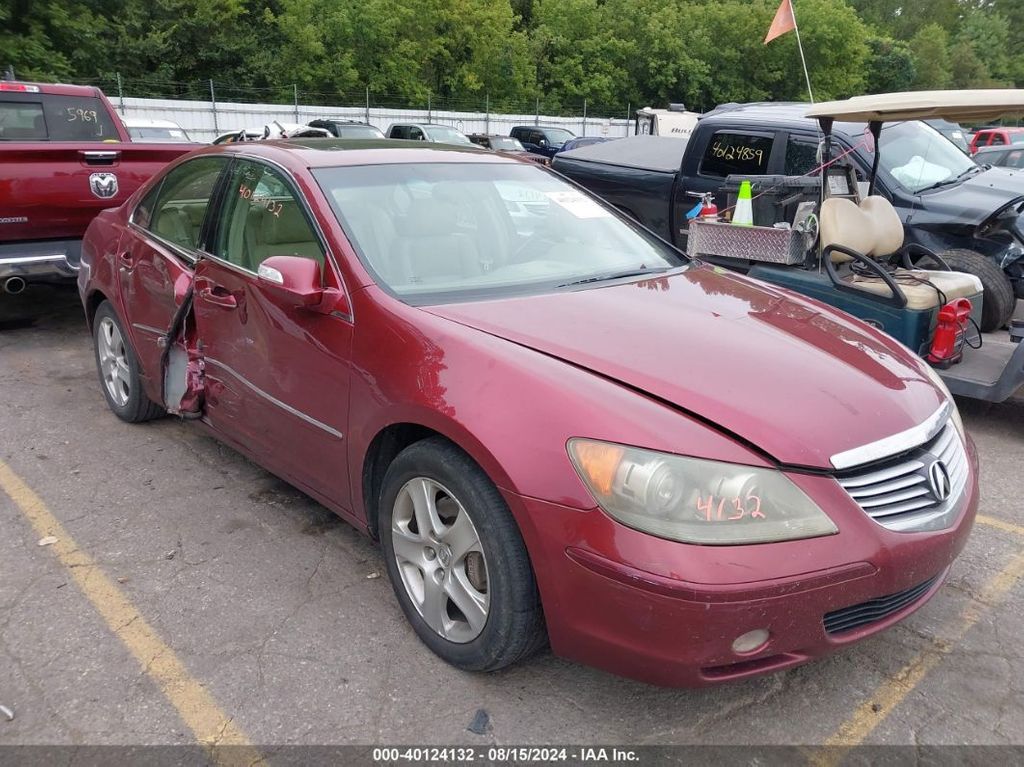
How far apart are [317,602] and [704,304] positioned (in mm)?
1791

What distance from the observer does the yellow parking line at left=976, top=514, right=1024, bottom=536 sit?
371 cm

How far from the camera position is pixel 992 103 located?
14.8 ft

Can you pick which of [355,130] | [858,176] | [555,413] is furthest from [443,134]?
[555,413]

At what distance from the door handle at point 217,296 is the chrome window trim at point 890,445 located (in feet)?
7.90

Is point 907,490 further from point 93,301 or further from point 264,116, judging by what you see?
point 264,116

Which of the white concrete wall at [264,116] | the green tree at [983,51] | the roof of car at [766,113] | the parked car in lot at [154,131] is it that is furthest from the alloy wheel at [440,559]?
the green tree at [983,51]

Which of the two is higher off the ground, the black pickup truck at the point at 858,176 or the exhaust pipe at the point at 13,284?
the black pickup truck at the point at 858,176

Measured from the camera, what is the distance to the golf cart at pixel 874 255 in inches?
183

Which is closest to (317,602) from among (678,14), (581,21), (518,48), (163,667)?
(163,667)

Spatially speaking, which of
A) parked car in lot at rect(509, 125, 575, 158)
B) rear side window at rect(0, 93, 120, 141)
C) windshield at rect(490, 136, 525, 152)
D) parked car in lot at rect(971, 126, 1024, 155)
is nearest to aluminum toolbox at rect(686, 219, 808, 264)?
rear side window at rect(0, 93, 120, 141)

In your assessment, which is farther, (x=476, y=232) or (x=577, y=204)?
(x=577, y=204)

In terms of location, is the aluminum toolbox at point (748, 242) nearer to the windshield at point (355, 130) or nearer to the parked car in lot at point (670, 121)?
the windshield at point (355, 130)

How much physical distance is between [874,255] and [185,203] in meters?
4.16

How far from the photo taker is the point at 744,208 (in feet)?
18.2
